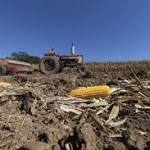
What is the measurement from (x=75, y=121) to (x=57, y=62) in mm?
13988

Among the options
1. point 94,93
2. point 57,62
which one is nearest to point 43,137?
point 94,93

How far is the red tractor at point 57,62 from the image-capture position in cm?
1964

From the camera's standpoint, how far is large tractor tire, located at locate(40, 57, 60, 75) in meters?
19.6

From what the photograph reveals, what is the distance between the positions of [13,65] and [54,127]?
16.2 m

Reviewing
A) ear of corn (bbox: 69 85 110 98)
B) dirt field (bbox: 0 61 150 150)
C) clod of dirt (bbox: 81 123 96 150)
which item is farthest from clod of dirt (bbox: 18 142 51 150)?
ear of corn (bbox: 69 85 110 98)

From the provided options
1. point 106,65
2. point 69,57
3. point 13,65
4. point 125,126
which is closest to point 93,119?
point 125,126

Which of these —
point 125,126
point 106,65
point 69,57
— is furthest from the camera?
point 106,65

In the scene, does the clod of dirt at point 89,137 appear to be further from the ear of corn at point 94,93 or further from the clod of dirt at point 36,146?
the ear of corn at point 94,93

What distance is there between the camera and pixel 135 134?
17.2 ft

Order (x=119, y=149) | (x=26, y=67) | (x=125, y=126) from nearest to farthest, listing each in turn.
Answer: (x=119, y=149) → (x=125, y=126) → (x=26, y=67)

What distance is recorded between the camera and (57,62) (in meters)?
19.6

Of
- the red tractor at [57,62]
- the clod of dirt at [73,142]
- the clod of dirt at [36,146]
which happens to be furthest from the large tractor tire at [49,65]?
the clod of dirt at [36,146]

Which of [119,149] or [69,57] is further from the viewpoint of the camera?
[69,57]

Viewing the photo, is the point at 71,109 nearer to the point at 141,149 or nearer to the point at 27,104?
the point at 27,104
